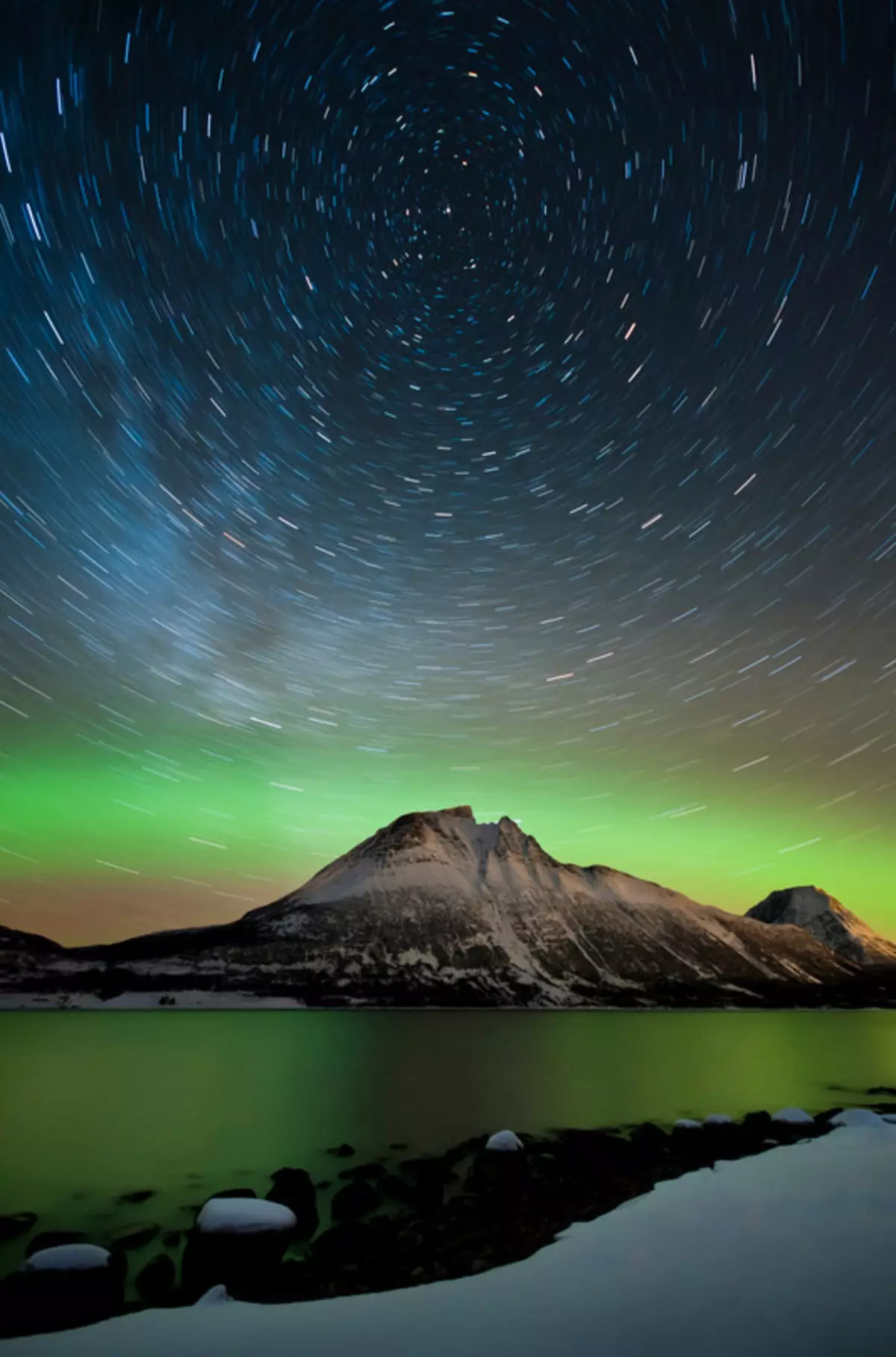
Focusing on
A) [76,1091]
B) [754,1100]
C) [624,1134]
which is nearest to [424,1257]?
[624,1134]

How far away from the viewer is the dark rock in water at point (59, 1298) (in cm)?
1421

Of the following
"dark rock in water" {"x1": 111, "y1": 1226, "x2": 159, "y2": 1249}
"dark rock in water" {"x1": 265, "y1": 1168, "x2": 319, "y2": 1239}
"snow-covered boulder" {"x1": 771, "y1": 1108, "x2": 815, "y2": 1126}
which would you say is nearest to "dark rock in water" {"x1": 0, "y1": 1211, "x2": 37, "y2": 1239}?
"dark rock in water" {"x1": 111, "y1": 1226, "x2": 159, "y2": 1249}

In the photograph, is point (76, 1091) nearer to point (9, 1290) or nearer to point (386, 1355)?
point (9, 1290)

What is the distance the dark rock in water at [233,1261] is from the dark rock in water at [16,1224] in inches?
263

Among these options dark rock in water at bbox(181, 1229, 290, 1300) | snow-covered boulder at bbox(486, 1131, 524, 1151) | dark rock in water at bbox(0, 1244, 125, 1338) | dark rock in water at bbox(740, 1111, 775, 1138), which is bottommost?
dark rock in water at bbox(0, 1244, 125, 1338)

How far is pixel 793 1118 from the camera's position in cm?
3778

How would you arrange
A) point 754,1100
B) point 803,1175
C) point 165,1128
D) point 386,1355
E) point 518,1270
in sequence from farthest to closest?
point 754,1100, point 165,1128, point 803,1175, point 518,1270, point 386,1355

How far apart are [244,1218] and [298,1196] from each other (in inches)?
208

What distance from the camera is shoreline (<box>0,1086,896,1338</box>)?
15828mm

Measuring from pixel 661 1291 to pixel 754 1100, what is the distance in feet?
154

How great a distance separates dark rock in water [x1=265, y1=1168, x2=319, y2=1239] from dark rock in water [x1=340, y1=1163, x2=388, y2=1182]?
296 centimetres

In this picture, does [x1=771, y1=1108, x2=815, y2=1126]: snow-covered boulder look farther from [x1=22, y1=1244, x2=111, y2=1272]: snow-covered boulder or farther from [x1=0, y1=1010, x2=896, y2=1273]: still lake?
[x1=22, y1=1244, x2=111, y2=1272]: snow-covered boulder

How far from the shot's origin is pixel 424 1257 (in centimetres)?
1773

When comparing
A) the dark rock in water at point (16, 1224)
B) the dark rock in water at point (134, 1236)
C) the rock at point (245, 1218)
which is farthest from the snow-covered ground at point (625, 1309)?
the dark rock in water at point (16, 1224)
